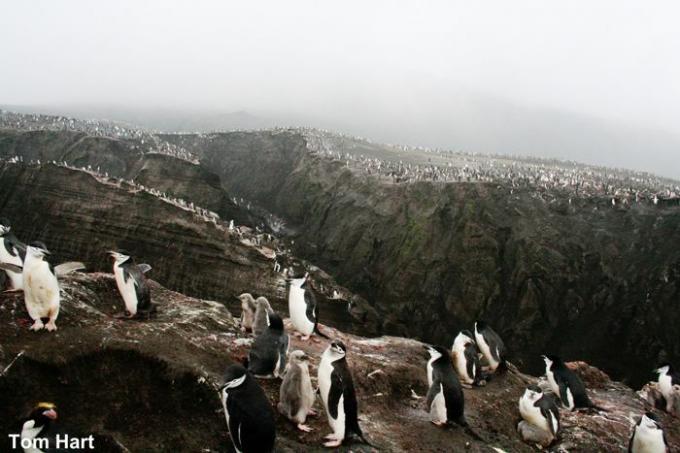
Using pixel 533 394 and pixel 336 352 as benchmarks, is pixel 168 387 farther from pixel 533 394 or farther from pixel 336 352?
pixel 533 394

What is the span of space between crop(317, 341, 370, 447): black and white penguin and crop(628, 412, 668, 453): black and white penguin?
682cm

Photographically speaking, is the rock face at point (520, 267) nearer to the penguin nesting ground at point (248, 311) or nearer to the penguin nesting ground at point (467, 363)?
the penguin nesting ground at point (467, 363)

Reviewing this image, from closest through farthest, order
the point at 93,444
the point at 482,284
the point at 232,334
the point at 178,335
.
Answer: the point at 93,444
the point at 178,335
the point at 232,334
the point at 482,284

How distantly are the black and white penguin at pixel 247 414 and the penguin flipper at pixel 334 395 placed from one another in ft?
5.23

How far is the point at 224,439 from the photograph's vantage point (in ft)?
23.9

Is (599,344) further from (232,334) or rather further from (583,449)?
(232,334)

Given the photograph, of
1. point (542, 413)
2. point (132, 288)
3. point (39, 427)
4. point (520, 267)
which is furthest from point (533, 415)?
point (520, 267)

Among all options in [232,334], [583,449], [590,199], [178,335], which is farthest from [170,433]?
[590,199]

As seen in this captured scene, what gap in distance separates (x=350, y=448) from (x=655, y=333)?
49.0 metres

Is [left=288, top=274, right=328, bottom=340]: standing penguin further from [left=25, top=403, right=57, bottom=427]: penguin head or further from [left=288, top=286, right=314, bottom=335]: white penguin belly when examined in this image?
[left=25, top=403, right=57, bottom=427]: penguin head

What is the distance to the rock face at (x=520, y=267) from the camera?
1909 inches

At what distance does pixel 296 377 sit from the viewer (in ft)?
26.6

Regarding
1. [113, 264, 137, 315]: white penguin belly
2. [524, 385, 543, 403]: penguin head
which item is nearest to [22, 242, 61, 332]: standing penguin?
[113, 264, 137, 315]: white penguin belly

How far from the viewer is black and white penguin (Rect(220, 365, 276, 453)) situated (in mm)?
6402
